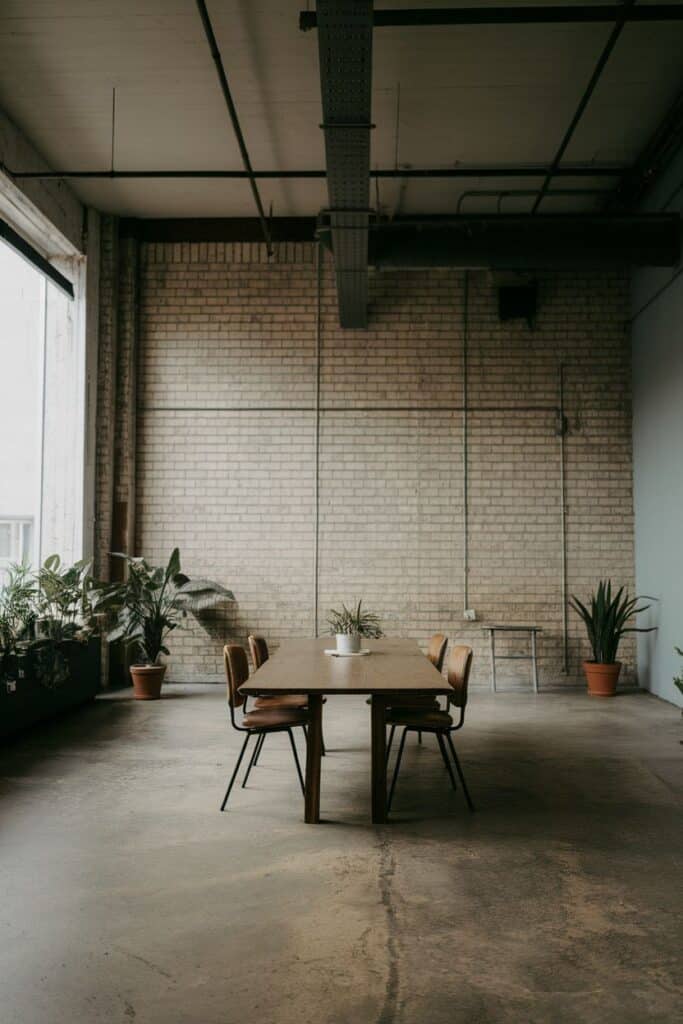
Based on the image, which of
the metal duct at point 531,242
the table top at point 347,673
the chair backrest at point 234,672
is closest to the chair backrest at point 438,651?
the table top at point 347,673

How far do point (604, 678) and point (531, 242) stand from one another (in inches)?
159

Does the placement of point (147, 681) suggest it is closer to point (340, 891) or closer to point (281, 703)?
point (281, 703)

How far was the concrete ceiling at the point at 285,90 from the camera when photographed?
5621 mm

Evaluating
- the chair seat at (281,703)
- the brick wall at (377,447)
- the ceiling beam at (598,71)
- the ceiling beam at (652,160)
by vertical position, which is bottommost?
the chair seat at (281,703)

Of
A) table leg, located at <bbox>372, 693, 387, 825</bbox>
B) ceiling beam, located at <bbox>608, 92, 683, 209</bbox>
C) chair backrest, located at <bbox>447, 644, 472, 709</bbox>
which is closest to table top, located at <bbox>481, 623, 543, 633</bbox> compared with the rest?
chair backrest, located at <bbox>447, 644, 472, 709</bbox>

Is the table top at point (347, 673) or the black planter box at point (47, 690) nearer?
the table top at point (347, 673)

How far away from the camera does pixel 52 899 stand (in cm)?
315

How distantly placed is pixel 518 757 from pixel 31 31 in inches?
226

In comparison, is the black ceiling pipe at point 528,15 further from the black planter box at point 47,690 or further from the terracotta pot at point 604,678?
the terracotta pot at point 604,678

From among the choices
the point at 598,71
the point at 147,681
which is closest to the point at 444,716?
the point at 147,681

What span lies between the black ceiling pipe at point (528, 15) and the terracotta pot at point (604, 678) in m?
5.37

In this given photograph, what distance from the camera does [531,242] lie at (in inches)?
294

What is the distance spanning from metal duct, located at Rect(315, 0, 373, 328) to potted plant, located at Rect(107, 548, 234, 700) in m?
3.08

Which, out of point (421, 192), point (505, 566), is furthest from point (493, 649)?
point (421, 192)
